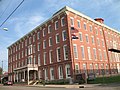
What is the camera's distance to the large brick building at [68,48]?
34.0 metres

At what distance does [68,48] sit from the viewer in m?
33.7

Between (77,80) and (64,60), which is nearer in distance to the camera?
(77,80)

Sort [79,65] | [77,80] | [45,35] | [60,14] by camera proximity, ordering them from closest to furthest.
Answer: [77,80]
[79,65]
[60,14]
[45,35]

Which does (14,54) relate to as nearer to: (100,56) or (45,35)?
(45,35)

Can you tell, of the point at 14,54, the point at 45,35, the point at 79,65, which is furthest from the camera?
the point at 14,54

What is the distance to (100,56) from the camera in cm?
4206

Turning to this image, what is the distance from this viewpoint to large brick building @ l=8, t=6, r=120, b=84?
34.0m

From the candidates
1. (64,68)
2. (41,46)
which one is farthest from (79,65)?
(41,46)

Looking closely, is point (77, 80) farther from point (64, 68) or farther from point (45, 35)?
point (45, 35)

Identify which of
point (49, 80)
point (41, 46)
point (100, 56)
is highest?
point (41, 46)

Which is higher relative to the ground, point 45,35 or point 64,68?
point 45,35

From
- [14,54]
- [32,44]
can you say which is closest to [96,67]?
[32,44]

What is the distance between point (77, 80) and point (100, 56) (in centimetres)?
1418

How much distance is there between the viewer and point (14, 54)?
60.7 m
